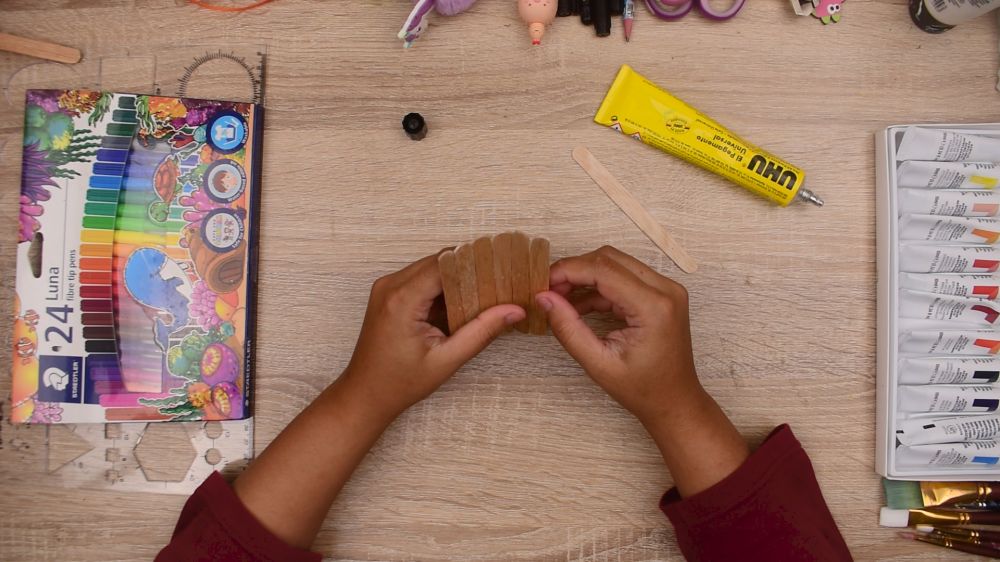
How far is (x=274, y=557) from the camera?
0.63 meters

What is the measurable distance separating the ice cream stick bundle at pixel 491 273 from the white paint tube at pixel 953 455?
44 cm

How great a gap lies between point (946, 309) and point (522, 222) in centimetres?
48

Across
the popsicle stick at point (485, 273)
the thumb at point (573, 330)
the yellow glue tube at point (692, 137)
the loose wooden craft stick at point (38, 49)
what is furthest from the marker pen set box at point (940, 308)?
the loose wooden craft stick at point (38, 49)

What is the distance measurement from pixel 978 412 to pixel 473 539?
Result: 22.8 inches

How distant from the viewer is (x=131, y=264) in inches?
28.3

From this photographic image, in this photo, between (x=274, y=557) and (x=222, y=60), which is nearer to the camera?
(x=274, y=557)

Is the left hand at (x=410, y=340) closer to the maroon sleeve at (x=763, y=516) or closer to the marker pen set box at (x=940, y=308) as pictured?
the maroon sleeve at (x=763, y=516)

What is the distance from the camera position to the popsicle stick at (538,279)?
62 cm

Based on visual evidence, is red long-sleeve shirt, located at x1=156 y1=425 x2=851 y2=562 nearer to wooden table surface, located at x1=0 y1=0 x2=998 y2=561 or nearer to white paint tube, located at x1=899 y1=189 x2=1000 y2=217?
wooden table surface, located at x1=0 y1=0 x2=998 y2=561

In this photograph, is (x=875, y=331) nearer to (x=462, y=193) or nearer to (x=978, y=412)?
(x=978, y=412)

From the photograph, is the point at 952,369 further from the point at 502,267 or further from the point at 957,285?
the point at 502,267

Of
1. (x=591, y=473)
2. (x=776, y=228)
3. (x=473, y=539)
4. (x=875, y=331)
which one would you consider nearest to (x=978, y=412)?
(x=875, y=331)

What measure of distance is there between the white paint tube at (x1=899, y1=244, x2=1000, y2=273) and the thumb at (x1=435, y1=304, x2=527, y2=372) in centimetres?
44

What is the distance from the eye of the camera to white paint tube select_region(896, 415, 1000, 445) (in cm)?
68
